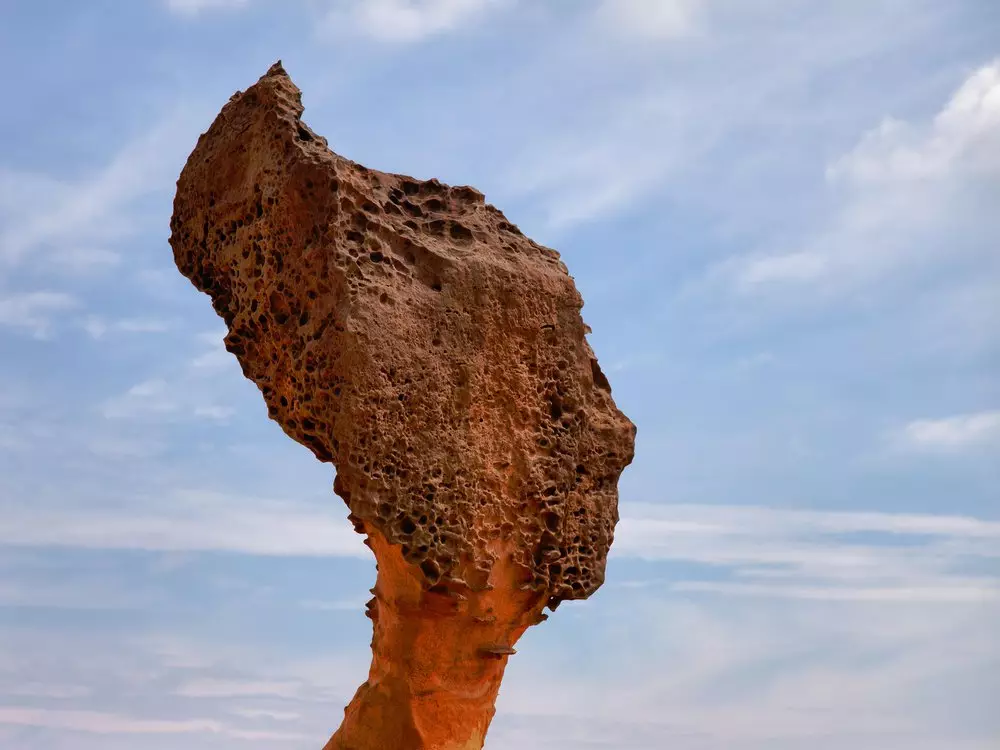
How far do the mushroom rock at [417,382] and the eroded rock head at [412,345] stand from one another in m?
0.01

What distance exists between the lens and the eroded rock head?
252 inches

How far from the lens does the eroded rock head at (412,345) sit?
6410mm

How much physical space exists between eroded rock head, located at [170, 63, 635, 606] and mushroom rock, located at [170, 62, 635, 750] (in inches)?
0.4

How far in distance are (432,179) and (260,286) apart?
1.11 meters

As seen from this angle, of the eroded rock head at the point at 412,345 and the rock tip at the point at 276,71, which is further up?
the rock tip at the point at 276,71

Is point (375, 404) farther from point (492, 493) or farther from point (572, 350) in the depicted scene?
point (572, 350)

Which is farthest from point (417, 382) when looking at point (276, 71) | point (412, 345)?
point (276, 71)

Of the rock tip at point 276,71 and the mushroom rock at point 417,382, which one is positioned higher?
the rock tip at point 276,71

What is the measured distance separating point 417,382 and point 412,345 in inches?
7.0

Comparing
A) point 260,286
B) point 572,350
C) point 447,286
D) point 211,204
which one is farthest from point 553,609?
point 211,204

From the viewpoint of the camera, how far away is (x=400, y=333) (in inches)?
255

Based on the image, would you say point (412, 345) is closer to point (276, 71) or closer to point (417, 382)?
point (417, 382)

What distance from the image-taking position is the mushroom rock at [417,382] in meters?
6.43

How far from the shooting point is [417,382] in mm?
6508
